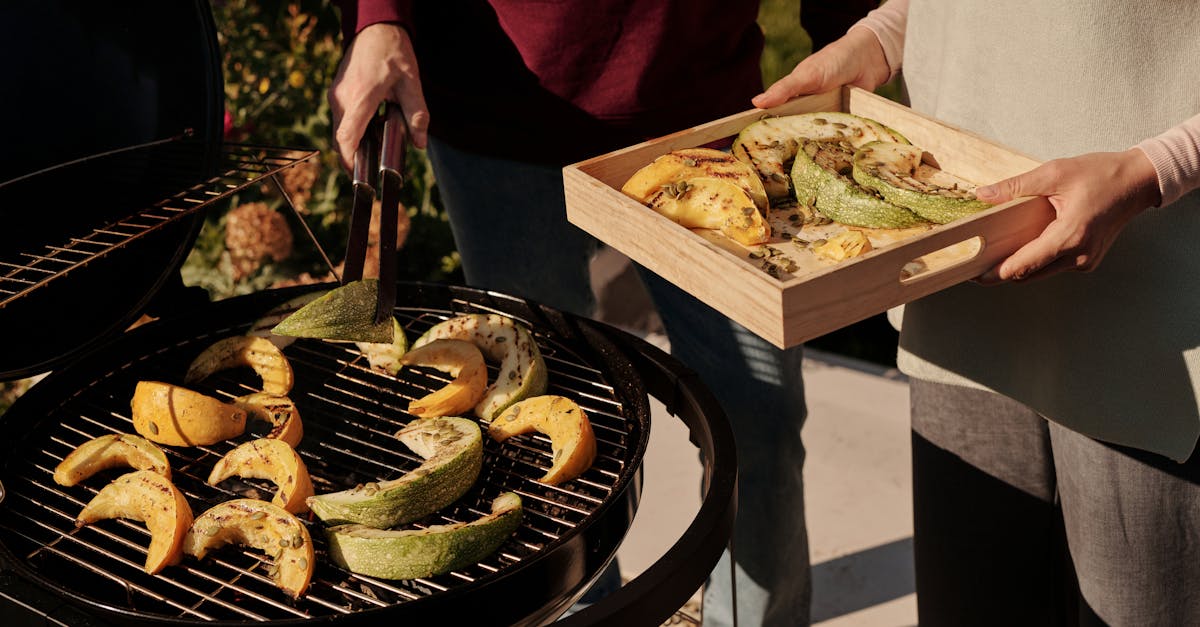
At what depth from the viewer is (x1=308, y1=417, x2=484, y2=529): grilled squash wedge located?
1579mm

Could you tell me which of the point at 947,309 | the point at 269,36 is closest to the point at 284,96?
the point at 269,36

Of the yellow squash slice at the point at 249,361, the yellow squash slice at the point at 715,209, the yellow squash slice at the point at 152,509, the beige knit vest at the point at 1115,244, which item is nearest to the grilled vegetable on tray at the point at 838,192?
the yellow squash slice at the point at 715,209

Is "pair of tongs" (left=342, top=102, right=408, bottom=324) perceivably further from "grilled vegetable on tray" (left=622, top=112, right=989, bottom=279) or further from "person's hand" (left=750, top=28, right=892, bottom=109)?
"person's hand" (left=750, top=28, right=892, bottom=109)

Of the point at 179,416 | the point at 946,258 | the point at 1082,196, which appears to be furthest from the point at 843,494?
the point at 179,416

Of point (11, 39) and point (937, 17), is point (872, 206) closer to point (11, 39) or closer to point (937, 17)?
point (937, 17)

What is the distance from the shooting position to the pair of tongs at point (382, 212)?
1783 mm

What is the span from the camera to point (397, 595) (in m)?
1.52

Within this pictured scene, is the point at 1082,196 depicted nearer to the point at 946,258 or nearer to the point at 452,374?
the point at 946,258

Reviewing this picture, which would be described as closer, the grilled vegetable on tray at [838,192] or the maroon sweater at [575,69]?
the grilled vegetable on tray at [838,192]

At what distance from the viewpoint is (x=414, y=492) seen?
159 cm

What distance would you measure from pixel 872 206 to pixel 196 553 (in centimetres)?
113

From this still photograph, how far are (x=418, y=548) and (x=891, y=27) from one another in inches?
54.6

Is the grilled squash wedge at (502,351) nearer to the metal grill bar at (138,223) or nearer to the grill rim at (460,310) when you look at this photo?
the grill rim at (460,310)

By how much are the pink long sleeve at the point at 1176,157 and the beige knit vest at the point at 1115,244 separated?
0.37 feet
